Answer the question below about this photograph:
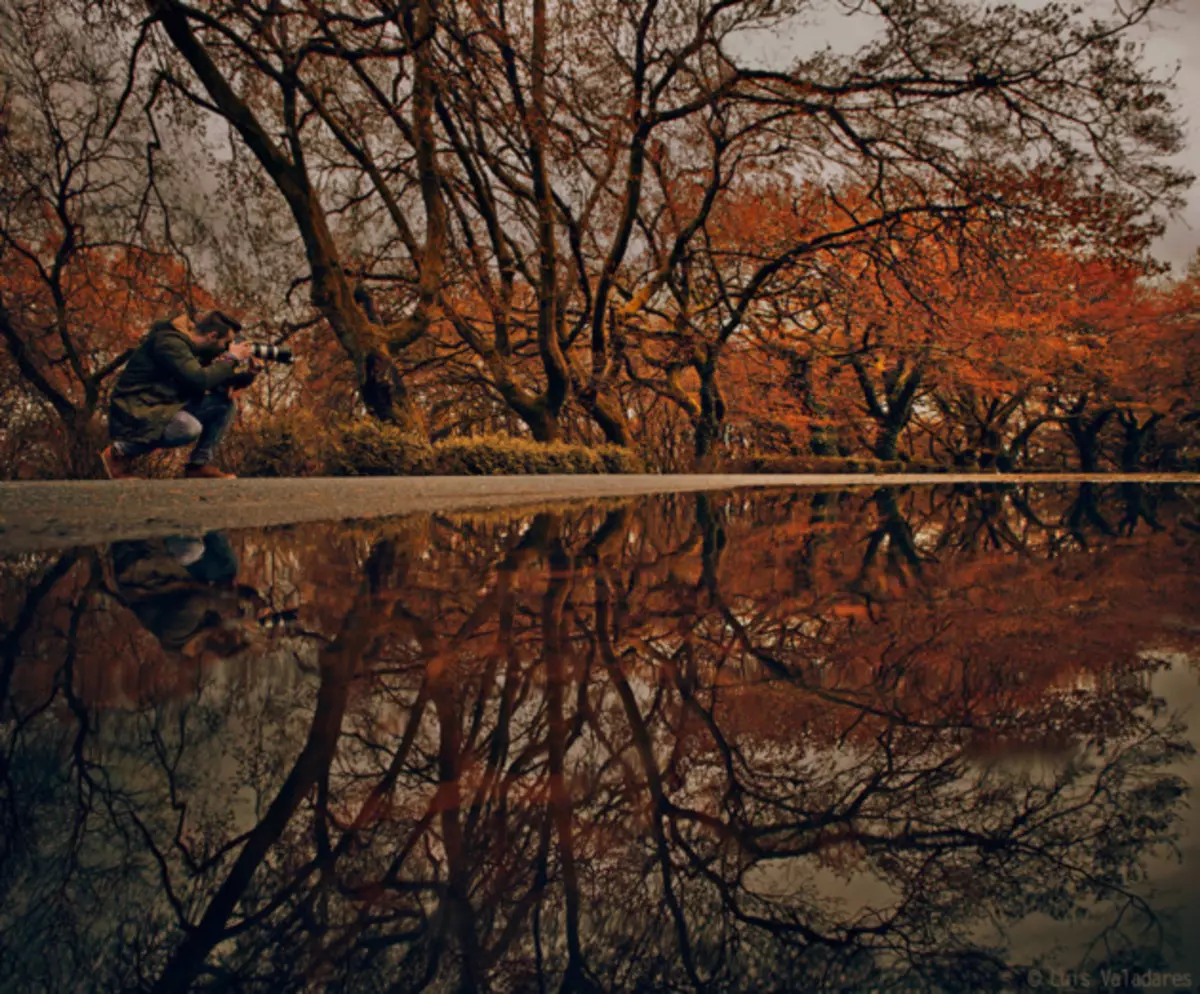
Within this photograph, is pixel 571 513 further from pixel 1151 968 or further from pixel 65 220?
pixel 65 220

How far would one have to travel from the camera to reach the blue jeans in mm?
7656

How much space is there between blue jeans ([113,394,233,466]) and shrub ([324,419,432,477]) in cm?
209

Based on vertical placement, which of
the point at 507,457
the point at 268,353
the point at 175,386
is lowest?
the point at 507,457

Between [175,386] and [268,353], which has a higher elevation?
[268,353]

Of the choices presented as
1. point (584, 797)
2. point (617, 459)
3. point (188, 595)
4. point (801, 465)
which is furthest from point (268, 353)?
point (801, 465)

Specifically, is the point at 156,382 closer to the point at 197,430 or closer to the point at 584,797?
the point at 197,430

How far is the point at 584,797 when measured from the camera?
1297 millimetres

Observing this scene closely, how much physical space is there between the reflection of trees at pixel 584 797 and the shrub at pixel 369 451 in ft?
25.8

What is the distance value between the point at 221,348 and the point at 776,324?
16.7 m

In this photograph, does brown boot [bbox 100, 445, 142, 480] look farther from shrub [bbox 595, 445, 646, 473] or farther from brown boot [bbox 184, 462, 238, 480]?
shrub [bbox 595, 445, 646, 473]

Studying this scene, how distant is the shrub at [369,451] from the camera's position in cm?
1045

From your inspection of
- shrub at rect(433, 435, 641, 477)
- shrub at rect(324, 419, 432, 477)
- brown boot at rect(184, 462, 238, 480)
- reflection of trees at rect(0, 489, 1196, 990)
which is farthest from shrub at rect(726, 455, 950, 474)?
reflection of trees at rect(0, 489, 1196, 990)

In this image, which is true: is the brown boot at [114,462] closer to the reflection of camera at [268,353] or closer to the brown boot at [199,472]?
the brown boot at [199,472]

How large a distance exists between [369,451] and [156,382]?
3321 millimetres
